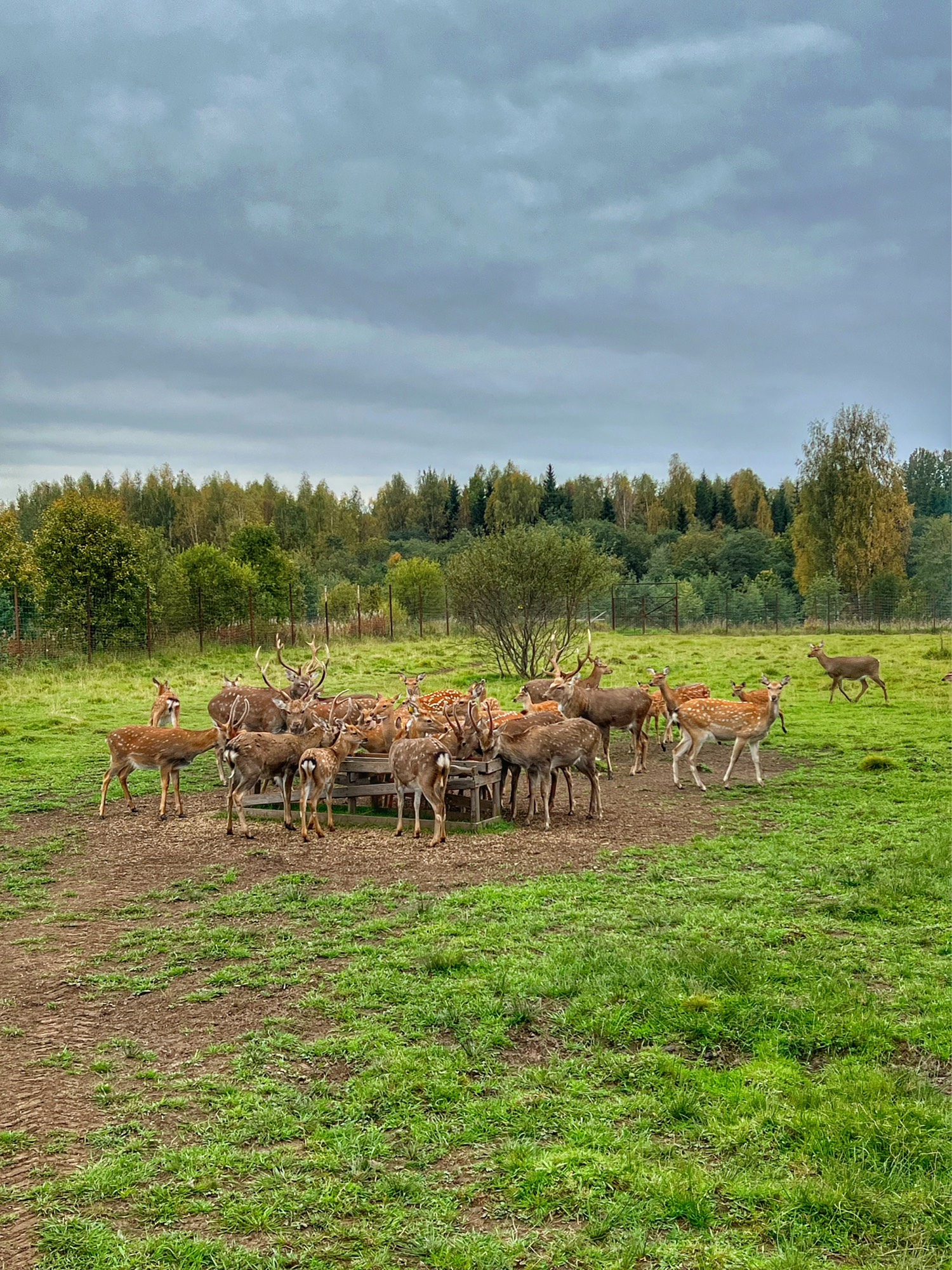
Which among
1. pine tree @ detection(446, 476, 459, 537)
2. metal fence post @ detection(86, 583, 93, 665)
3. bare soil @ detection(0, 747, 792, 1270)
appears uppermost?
pine tree @ detection(446, 476, 459, 537)

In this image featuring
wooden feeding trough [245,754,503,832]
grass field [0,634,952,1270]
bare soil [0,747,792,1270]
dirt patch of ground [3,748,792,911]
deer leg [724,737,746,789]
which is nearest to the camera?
grass field [0,634,952,1270]

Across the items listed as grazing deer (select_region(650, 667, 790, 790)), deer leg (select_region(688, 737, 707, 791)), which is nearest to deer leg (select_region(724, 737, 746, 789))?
grazing deer (select_region(650, 667, 790, 790))

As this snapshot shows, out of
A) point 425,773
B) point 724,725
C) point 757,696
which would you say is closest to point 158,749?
point 425,773

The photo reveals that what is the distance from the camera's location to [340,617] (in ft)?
140

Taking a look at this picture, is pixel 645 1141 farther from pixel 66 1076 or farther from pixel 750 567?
pixel 750 567

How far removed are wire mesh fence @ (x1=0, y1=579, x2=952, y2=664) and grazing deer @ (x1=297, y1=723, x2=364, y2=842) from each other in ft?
31.4

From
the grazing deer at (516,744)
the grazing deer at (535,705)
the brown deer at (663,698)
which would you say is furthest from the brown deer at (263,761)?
the brown deer at (663,698)

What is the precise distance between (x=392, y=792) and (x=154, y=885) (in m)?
2.79

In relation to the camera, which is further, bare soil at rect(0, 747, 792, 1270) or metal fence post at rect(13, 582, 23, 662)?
metal fence post at rect(13, 582, 23, 662)

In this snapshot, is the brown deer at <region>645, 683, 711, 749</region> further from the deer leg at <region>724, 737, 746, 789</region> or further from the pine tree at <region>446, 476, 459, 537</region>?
the pine tree at <region>446, 476, 459, 537</region>

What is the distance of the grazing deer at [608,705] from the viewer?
13.8 m

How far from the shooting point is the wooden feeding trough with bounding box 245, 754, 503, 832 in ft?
35.0

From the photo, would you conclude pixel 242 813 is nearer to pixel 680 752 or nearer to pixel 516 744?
pixel 516 744

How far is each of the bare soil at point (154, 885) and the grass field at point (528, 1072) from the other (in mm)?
54
